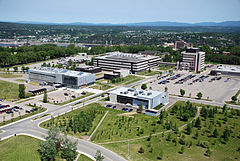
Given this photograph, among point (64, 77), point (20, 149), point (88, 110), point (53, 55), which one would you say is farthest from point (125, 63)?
point (20, 149)

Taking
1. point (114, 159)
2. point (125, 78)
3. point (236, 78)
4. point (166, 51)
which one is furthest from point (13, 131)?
point (166, 51)

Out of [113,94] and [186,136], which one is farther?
[113,94]

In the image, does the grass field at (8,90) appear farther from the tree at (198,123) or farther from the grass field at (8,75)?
the tree at (198,123)

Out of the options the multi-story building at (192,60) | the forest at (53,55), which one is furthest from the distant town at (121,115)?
the forest at (53,55)

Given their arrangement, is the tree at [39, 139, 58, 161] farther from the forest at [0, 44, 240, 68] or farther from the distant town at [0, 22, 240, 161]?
the forest at [0, 44, 240, 68]

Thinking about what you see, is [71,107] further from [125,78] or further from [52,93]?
[125,78]

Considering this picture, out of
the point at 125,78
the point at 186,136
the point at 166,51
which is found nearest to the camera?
the point at 186,136

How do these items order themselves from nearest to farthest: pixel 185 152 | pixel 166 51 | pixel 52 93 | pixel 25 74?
pixel 185 152, pixel 52 93, pixel 25 74, pixel 166 51

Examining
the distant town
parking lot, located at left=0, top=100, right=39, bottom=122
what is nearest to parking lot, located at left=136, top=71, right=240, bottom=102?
the distant town
